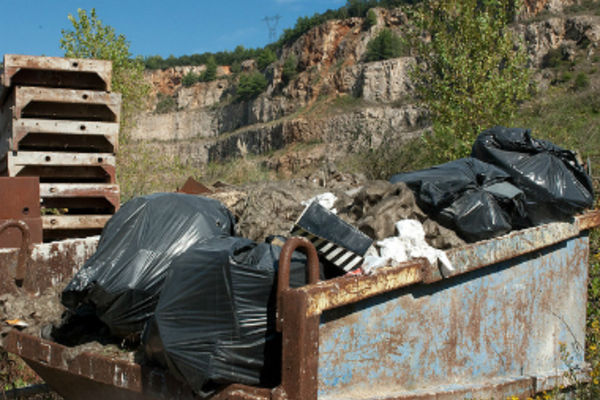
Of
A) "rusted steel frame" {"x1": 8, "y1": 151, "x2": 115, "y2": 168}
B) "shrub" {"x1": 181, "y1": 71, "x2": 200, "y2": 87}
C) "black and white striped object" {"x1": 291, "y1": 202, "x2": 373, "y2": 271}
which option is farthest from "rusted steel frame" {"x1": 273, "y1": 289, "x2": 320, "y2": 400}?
"shrub" {"x1": 181, "y1": 71, "x2": 200, "y2": 87}

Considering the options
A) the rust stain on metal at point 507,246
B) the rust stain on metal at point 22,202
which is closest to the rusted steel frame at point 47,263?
the rust stain on metal at point 22,202

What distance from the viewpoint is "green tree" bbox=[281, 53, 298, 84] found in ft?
171

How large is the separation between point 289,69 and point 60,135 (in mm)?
48556

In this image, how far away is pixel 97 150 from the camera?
5156mm

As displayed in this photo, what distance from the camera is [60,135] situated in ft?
16.3

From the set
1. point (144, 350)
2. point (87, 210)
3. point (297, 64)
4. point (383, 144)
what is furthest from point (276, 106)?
point (144, 350)

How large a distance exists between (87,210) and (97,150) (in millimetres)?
565

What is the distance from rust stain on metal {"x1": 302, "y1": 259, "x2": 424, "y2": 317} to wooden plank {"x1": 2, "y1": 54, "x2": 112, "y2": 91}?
11.8ft

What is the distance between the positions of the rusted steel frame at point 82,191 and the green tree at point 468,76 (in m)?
4.89

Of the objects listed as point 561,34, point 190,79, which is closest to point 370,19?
point 561,34

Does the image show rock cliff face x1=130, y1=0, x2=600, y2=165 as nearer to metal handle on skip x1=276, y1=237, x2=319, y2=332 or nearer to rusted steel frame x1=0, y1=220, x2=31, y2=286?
rusted steel frame x1=0, y1=220, x2=31, y2=286

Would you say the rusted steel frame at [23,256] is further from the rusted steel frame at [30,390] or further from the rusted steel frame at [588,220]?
the rusted steel frame at [588,220]

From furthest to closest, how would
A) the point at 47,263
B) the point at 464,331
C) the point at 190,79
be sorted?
the point at 190,79, the point at 47,263, the point at 464,331

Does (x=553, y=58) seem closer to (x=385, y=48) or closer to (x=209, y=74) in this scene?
(x=385, y=48)
